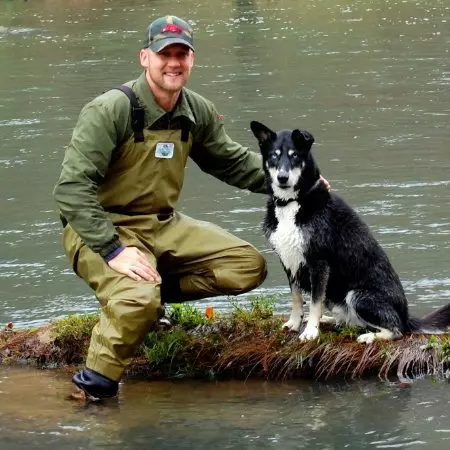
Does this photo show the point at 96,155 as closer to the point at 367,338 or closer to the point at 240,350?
the point at 240,350

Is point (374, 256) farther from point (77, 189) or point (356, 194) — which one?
point (356, 194)

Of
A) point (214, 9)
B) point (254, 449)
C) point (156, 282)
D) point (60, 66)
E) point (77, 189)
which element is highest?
point (214, 9)

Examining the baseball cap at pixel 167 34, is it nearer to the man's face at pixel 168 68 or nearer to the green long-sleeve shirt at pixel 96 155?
the man's face at pixel 168 68

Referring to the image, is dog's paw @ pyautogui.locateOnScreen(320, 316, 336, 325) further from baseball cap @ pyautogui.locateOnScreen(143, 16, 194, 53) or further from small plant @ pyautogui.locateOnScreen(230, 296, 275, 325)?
baseball cap @ pyautogui.locateOnScreen(143, 16, 194, 53)

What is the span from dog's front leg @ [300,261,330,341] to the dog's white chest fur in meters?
0.12

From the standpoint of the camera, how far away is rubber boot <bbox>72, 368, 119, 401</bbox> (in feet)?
21.3

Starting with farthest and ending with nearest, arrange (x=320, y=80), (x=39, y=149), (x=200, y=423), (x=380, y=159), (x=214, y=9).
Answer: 1. (x=214, y=9)
2. (x=320, y=80)
3. (x=39, y=149)
4. (x=380, y=159)
5. (x=200, y=423)

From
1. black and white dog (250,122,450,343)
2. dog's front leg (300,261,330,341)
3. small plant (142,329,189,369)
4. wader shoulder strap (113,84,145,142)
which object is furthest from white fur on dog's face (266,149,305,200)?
small plant (142,329,189,369)

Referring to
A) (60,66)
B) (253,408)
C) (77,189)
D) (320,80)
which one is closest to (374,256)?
(253,408)

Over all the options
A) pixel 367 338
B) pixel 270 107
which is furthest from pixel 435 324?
pixel 270 107

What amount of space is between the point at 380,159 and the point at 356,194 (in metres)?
1.88

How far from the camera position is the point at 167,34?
6.67 metres

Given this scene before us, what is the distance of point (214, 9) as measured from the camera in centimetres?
3444

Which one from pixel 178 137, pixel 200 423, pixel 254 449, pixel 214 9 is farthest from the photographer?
pixel 214 9
